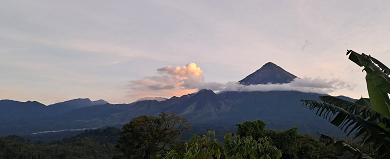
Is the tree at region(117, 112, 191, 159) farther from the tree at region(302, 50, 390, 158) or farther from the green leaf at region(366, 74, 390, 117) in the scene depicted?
the green leaf at region(366, 74, 390, 117)

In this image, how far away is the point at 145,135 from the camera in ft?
101

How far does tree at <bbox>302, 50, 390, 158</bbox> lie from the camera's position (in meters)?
5.09

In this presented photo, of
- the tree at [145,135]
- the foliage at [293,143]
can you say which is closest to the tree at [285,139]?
the foliage at [293,143]

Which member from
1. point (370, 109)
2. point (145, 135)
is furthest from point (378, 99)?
point (145, 135)

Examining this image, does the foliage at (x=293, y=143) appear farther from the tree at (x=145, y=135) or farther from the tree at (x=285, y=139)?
the tree at (x=145, y=135)

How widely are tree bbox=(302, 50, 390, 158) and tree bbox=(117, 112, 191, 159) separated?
1020 inches

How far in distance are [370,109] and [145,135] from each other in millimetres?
27150

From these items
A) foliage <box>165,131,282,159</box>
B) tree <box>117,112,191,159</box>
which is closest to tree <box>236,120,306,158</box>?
tree <box>117,112,191,159</box>

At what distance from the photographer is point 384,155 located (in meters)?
6.64

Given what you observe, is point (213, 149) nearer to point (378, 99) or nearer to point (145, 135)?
point (378, 99)

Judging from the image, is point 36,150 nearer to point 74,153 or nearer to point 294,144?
point 74,153

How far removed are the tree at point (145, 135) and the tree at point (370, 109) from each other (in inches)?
1020

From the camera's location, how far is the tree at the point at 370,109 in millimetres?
5086

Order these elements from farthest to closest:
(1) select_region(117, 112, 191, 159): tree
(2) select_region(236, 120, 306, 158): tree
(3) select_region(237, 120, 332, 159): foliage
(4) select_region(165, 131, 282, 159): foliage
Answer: (1) select_region(117, 112, 191, 159): tree → (2) select_region(236, 120, 306, 158): tree → (3) select_region(237, 120, 332, 159): foliage → (4) select_region(165, 131, 282, 159): foliage
